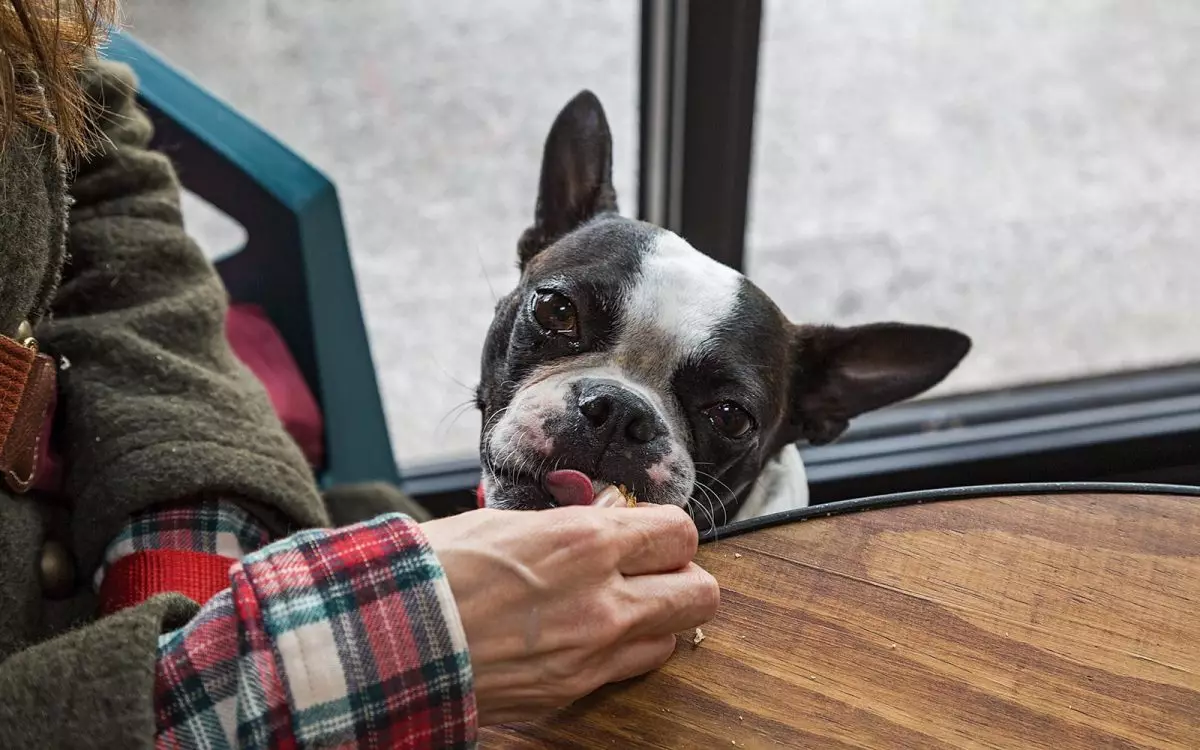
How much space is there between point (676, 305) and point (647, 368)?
0.22 ft

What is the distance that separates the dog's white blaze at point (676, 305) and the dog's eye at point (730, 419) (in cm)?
6

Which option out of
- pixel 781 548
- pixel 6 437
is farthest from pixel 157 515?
pixel 781 548

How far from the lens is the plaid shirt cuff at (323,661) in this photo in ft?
2.35

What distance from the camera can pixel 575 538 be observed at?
79cm

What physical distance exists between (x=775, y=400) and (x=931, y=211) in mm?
1238

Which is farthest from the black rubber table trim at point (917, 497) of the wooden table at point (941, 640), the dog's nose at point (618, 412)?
the dog's nose at point (618, 412)

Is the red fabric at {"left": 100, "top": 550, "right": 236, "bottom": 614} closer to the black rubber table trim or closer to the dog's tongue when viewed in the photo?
the dog's tongue

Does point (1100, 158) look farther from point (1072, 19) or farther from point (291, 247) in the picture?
point (291, 247)

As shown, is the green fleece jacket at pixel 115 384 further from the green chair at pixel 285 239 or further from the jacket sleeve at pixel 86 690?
the green chair at pixel 285 239

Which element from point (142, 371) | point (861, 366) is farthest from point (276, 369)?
point (861, 366)

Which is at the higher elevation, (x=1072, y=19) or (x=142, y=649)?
(x=1072, y=19)

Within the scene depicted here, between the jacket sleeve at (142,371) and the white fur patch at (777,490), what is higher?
the jacket sleeve at (142,371)

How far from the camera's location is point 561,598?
0.79 m

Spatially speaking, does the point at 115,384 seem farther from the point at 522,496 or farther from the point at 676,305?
the point at 676,305
